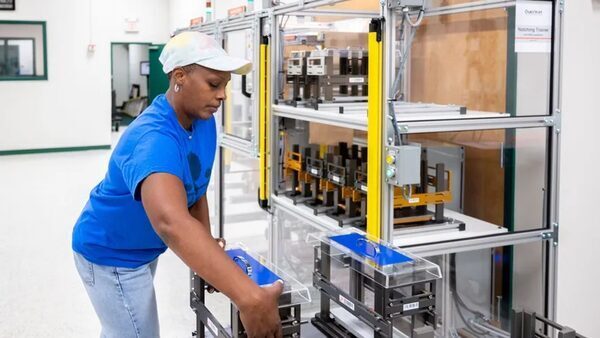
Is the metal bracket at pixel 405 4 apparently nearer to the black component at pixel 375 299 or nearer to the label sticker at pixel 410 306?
the black component at pixel 375 299

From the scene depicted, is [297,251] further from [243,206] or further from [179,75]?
[179,75]

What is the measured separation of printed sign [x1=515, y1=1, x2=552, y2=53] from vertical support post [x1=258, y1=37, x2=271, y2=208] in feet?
4.90

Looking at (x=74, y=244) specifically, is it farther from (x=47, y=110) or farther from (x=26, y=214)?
(x=47, y=110)

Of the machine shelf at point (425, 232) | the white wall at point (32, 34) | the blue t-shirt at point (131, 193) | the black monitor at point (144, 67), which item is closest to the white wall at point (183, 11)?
the white wall at point (32, 34)

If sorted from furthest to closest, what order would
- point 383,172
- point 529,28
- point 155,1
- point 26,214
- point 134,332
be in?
point 155,1, point 26,214, point 529,28, point 383,172, point 134,332

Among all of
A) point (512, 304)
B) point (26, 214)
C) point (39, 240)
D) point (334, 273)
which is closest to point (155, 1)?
point (26, 214)

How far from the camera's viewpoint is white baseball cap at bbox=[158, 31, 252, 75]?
5.50ft

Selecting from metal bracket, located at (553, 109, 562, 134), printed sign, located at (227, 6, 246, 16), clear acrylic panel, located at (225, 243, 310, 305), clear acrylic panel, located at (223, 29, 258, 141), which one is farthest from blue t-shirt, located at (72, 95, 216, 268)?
clear acrylic panel, located at (223, 29, 258, 141)

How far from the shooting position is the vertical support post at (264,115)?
3.69 m

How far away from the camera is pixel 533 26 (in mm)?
2688

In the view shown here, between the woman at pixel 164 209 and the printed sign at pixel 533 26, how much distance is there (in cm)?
142

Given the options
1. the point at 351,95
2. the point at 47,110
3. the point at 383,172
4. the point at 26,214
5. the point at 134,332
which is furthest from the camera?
the point at 47,110

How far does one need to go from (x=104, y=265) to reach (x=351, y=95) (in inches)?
79.2

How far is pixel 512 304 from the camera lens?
10.9 ft
